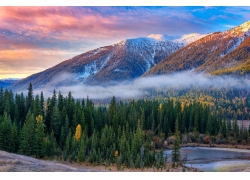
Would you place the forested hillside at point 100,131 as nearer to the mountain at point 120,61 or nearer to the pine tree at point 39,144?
the pine tree at point 39,144

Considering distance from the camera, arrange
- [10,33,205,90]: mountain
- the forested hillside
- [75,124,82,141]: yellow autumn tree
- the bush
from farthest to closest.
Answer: [10,33,205,90]: mountain, the bush, [75,124,82,141]: yellow autumn tree, the forested hillside

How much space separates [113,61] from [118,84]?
31575 millimetres

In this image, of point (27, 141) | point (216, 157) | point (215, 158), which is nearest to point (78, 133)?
point (27, 141)

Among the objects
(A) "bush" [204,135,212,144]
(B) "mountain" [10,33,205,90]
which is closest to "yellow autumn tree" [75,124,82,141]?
(A) "bush" [204,135,212,144]

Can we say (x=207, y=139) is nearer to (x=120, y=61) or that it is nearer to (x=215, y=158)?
(x=215, y=158)

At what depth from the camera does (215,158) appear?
2480 centimetres

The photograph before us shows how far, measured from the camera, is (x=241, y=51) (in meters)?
92.8

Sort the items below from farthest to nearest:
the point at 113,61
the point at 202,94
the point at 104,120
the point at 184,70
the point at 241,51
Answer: the point at 113,61
the point at 184,70
the point at 241,51
the point at 202,94
the point at 104,120

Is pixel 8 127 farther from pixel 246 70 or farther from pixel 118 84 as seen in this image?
pixel 118 84

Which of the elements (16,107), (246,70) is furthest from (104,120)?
(246,70)

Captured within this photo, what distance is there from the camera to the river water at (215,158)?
2086 centimetres

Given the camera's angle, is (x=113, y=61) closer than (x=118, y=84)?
No

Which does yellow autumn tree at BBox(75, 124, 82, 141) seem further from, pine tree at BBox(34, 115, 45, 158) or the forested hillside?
pine tree at BBox(34, 115, 45, 158)

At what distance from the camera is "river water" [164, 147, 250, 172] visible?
20.9 m
